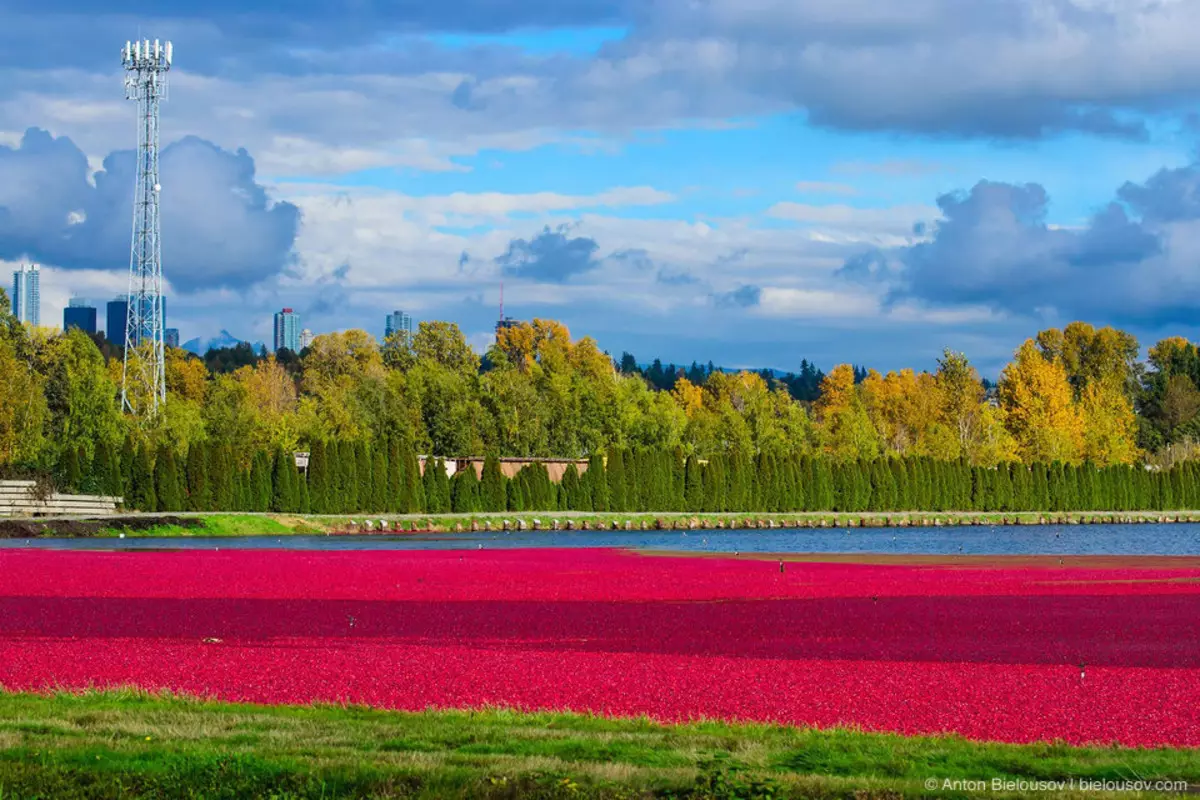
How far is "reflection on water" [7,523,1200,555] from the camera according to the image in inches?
2253

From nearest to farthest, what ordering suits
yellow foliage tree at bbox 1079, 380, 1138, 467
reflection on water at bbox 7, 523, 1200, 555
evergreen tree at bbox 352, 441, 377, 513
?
reflection on water at bbox 7, 523, 1200, 555
evergreen tree at bbox 352, 441, 377, 513
yellow foliage tree at bbox 1079, 380, 1138, 467

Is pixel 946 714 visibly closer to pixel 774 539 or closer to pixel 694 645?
pixel 694 645

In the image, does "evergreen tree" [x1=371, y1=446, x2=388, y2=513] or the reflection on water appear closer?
the reflection on water

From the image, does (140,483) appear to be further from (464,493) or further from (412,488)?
(464,493)

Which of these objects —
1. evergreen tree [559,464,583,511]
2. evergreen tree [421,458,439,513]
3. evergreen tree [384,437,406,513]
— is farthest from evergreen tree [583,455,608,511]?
evergreen tree [384,437,406,513]

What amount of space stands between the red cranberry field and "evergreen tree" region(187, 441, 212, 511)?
3908cm

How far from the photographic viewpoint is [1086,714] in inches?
537

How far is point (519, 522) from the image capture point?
261 ft

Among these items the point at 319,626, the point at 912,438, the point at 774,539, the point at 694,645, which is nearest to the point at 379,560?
the point at 319,626

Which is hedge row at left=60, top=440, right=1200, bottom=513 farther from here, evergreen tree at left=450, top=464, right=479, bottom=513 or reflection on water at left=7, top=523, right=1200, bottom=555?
reflection on water at left=7, top=523, right=1200, bottom=555

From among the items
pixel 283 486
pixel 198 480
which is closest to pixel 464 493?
pixel 283 486

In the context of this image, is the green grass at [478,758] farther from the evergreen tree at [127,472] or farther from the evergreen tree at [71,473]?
the evergreen tree at [127,472]

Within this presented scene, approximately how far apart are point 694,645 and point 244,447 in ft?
231

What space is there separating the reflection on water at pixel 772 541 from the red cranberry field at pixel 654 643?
20857mm
